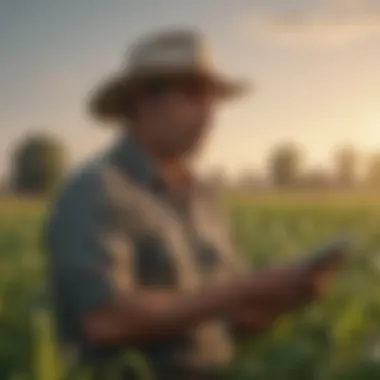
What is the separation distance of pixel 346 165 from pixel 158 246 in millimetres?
334

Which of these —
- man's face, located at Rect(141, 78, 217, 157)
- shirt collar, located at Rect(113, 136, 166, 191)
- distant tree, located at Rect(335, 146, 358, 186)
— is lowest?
distant tree, located at Rect(335, 146, 358, 186)

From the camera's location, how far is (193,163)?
4.17 feet

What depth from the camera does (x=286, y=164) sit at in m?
1.32

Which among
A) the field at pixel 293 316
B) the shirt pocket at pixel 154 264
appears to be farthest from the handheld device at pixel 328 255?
the shirt pocket at pixel 154 264

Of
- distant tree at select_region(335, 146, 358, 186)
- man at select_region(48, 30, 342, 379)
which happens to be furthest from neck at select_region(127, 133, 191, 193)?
distant tree at select_region(335, 146, 358, 186)

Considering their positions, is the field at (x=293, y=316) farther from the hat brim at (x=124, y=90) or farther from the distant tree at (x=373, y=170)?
the hat brim at (x=124, y=90)

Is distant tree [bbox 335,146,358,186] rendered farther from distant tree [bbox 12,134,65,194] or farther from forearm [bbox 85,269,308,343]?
distant tree [bbox 12,134,65,194]

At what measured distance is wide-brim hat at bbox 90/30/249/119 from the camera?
1.23 metres

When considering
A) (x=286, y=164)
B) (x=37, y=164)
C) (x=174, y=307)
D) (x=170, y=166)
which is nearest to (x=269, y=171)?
(x=286, y=164)

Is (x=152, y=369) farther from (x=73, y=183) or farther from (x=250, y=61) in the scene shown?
(x=250, y=61)

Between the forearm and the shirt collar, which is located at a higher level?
the shirt collar

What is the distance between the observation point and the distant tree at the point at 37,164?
123cm

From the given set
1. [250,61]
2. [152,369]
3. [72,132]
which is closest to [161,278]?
[152,369]

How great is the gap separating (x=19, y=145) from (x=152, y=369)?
397 mm
